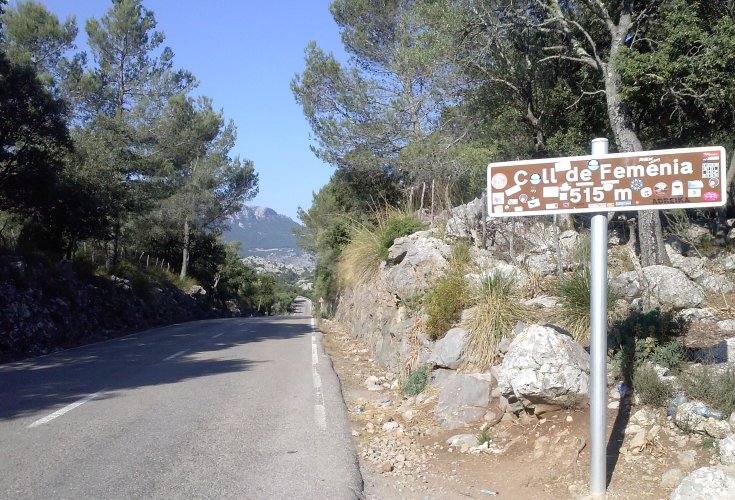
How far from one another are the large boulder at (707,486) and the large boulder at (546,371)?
187cm

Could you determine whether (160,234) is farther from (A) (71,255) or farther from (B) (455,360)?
(B) (455,360)

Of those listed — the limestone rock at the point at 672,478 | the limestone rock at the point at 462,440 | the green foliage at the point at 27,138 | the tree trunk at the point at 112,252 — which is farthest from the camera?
the tree trunk at the point at 112,252

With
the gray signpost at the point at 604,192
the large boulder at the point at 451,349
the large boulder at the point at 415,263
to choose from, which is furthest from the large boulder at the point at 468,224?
the gray signpost at the point at 604,192

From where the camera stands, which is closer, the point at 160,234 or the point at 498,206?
the point at 498,206

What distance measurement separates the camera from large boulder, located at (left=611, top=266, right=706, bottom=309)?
8.43 m

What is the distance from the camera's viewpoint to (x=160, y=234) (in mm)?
39875

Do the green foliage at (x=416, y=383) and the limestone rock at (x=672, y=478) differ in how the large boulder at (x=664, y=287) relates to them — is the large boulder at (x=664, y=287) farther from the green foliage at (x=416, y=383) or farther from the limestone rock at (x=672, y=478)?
the limestone rock at (x=672, y=478)

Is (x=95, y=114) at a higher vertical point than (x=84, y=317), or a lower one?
higher

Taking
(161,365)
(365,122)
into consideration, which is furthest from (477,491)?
(365,122)

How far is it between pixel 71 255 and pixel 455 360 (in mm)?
21143

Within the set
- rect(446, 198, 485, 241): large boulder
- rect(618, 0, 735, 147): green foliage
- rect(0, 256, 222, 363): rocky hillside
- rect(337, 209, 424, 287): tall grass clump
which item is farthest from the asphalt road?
rect(618, 0, 735, 147): green foliage

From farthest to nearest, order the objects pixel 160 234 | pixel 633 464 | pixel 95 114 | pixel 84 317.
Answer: pixel 160 234 < pixel 95 114 < pixel 84 317 < pixel 633 464

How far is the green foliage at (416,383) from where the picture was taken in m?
9.05

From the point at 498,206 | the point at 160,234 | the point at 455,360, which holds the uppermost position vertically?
the point at 160,234
